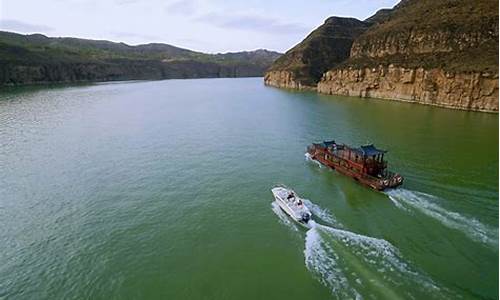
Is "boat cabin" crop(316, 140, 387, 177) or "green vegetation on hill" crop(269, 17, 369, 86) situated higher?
"green vegetation on hill" crop(269, 17, 369, 86)

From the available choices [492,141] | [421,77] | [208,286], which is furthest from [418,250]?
[421,77]

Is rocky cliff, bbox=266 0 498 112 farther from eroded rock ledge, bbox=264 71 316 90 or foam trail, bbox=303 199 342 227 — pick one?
foam trail, bbox=303 199 342 227

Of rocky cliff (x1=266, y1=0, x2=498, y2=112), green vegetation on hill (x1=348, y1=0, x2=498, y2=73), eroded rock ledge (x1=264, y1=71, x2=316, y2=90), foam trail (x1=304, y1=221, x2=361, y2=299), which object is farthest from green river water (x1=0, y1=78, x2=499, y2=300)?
eroded rock ledge (x1=264, y1=71, x2=316, y2=90)

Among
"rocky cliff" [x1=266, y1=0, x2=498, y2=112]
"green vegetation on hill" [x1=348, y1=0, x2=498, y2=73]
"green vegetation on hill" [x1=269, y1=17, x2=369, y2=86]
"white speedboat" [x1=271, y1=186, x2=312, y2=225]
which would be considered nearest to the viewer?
"white speedboat" [x1=271, y1=186, x2=312, y2=225]

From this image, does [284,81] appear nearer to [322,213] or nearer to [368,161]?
[368,161]

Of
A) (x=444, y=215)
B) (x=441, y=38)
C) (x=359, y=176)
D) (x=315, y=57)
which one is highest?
(x=441, y=38)

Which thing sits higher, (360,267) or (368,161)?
(368,161)

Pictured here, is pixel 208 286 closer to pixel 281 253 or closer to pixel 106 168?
pixel 281 253

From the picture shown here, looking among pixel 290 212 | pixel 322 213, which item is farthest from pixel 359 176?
pixel 290 212
